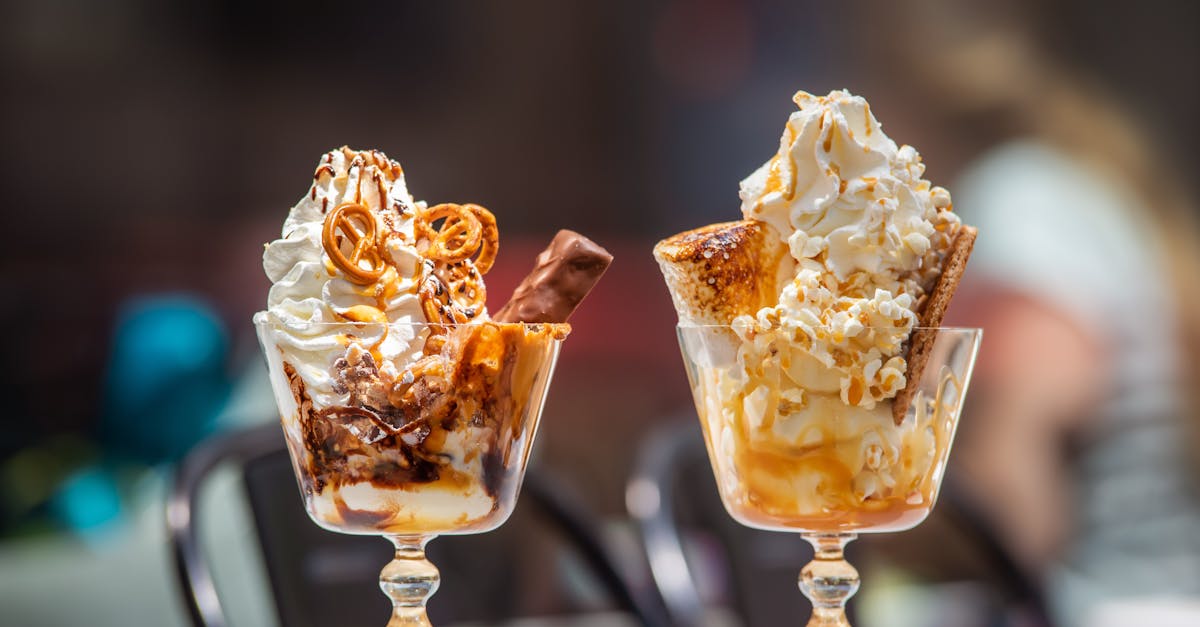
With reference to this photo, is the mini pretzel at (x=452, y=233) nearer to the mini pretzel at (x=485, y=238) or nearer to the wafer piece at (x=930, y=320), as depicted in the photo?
the mini pretzel at (x=485, y=238)

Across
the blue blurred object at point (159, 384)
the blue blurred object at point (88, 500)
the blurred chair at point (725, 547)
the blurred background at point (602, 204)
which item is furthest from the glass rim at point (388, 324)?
the blue blurred object at point (159, 384)

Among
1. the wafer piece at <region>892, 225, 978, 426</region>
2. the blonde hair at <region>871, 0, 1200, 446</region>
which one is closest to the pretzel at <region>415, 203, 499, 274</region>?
the wafer piece at <region>892, 225, 978, 426</region>

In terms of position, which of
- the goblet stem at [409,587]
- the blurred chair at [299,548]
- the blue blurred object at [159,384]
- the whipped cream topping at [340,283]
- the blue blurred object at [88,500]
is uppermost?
the whipped cream topping at [340,283]

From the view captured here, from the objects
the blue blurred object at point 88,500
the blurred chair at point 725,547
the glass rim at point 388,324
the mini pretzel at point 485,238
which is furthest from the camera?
the blue blurred object at point 88,500

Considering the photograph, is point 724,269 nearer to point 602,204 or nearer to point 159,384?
point 159,384

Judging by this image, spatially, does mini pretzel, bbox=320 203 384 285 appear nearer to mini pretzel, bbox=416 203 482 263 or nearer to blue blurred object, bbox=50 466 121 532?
mini pretzel, bbox=416 203 482 263

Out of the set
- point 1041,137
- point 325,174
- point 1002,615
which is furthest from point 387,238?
point 1041,137

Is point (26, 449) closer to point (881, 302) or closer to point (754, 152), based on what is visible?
point (754, 152)

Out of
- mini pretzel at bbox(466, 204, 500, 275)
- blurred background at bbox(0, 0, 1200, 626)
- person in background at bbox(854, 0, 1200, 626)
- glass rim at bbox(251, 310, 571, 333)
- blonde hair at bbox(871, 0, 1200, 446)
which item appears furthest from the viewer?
blonde hair at bbox(871, 0, 1200, 446)
